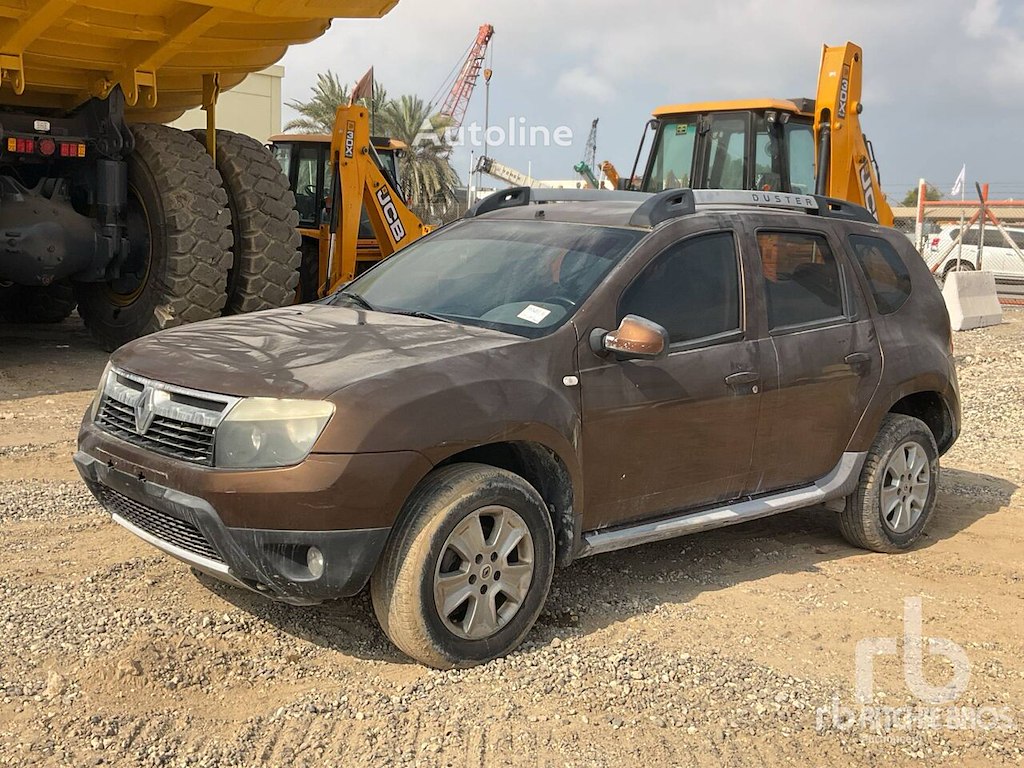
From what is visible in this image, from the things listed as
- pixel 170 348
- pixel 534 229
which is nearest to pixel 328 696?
pixel 170 348

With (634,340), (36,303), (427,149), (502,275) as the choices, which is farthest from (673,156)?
(427,149)

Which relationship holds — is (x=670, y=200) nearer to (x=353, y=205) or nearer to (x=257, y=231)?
(x=257, y=231)

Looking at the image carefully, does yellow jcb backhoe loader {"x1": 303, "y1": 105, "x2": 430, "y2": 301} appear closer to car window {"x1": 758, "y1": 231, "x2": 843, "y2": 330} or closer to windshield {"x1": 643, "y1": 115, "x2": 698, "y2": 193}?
windshield {"x1": 643, "y1": 115, "x2": 698, "y2": 193}

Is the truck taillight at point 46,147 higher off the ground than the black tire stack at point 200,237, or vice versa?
the truck taillight at point 46,147

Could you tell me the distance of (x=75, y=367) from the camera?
955 cm

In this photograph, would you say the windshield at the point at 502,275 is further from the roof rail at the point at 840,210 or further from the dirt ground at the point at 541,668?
the roof rail at the point at 840,210

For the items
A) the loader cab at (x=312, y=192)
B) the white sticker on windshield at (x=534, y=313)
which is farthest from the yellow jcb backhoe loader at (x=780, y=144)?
the white sticker on windshield at (x=534, y=313)

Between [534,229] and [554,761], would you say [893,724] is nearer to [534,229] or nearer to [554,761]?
[554,761]

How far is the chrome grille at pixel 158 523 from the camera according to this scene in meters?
3.73

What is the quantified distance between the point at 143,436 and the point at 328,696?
115 cm

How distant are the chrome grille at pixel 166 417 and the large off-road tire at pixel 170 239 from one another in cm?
564

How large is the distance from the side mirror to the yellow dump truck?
550 centimetres

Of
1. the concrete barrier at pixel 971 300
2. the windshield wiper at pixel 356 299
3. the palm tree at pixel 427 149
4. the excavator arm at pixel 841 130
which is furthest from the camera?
the palm tree at pixel 427 149

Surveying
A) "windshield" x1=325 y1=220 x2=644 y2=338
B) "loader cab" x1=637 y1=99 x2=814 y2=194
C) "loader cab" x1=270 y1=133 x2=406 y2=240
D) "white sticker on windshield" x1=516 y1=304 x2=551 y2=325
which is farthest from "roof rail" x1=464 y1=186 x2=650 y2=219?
"loader cab" x1=270 y1=133 x2=406 y2=240
